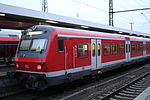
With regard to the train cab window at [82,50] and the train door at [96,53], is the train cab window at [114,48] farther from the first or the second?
the train cab window at [82,50]

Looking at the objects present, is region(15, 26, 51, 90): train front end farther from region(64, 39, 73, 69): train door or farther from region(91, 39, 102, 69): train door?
region(91, 39, 102, 69): train door

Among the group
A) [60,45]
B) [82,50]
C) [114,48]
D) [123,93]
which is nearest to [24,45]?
[60,45]

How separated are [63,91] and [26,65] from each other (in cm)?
239

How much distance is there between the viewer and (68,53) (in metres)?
8.80

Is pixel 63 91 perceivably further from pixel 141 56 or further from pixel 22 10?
pixel 141 56

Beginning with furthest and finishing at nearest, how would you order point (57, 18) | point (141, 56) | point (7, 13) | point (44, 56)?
point (141, 56) < point (57, 18) < point (7, 13) < point (44, 56)

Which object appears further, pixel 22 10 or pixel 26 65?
pixel 22 10

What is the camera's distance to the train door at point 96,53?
35.6 feet

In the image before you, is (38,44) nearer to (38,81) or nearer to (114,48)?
(38,81)

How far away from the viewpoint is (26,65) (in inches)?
328

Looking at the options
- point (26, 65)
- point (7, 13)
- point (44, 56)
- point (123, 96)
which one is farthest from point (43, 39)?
point (123, 96)

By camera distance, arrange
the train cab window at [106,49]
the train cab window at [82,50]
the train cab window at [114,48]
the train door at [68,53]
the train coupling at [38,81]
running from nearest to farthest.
→ the train coupling at [38,81]
the train door at [68,53]
the train cab window at [82,50]
the train cab window at [106,49]
the train cab window at [114,48]

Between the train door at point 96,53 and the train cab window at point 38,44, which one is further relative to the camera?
the train door at point 96,53

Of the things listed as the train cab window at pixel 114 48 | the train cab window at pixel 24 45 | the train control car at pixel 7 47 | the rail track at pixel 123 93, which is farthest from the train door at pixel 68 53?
the train control car at pixel 7 47
